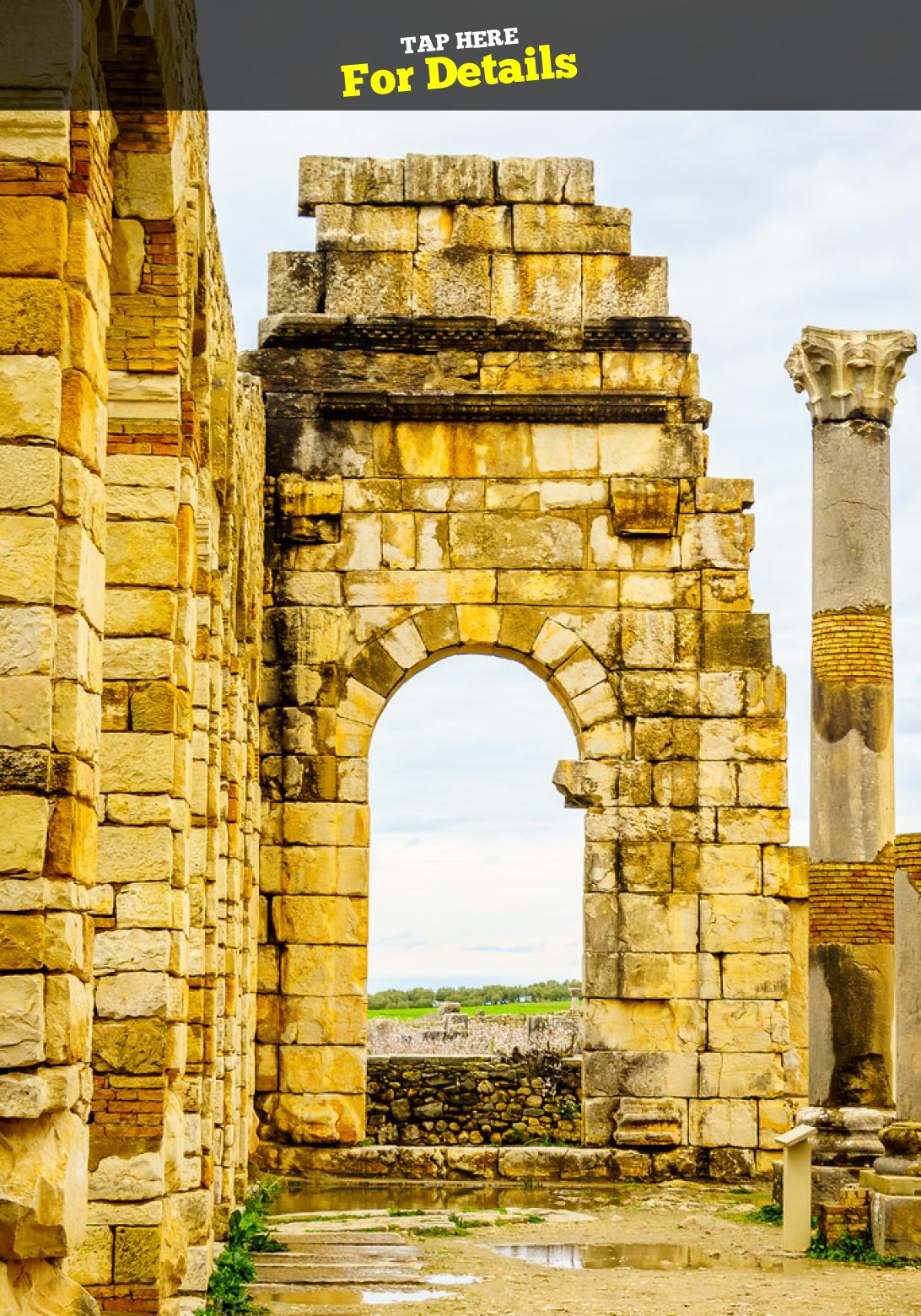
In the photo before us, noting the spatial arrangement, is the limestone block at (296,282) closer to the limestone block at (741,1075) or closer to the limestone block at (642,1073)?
the limestone block at (642,1073)

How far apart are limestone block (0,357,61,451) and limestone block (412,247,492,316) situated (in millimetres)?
11002

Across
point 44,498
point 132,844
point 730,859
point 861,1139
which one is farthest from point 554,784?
point 44,498

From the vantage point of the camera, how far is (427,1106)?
1723 centimetres

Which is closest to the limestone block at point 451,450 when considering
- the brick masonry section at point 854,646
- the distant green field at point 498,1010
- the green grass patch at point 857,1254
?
the brick masonry section at point 854,646

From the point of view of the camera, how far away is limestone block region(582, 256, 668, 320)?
1570 centimetres

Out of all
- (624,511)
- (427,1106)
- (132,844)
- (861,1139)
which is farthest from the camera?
(427,1106)

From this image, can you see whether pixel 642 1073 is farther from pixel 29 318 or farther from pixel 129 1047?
pixel 29 318

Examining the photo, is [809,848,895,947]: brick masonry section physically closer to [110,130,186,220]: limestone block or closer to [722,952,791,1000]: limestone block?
[722,952,791,1000]: limestone block

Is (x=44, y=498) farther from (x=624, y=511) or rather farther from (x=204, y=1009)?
(x=624, y=511)

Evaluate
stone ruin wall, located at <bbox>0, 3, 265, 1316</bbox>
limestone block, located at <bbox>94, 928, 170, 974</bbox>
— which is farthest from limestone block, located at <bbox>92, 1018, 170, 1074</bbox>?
limestone block, located at <bbox>94, 928, 170, 974</bbox>

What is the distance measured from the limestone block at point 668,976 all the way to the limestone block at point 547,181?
6.00m

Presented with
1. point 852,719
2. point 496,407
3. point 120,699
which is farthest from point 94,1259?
point 496,407

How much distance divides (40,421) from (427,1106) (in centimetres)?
1325

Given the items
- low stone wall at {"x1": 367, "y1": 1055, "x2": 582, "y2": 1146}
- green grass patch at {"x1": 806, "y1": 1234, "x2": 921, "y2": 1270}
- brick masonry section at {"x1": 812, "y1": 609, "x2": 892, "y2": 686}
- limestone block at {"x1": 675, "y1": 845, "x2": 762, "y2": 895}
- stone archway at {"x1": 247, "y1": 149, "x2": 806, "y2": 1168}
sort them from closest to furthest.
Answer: green grass patch at {"x1": 806, "y1": 1234, "x2": 921, "y2": 1270}, brick masonry section at {"x1": 812, "y1": 609, "x2": 892, "y2": 686}, stone archway at {"x1": 247, "y1": 149, "x2": 806, "y2": 1168}, limestone block at {"x1": 675, "y1": 845, "x2": 762, "y2": 895}, low stone wall at {"x1": 367, "y1": 1055, "x2": 582, "y2": 1146}
